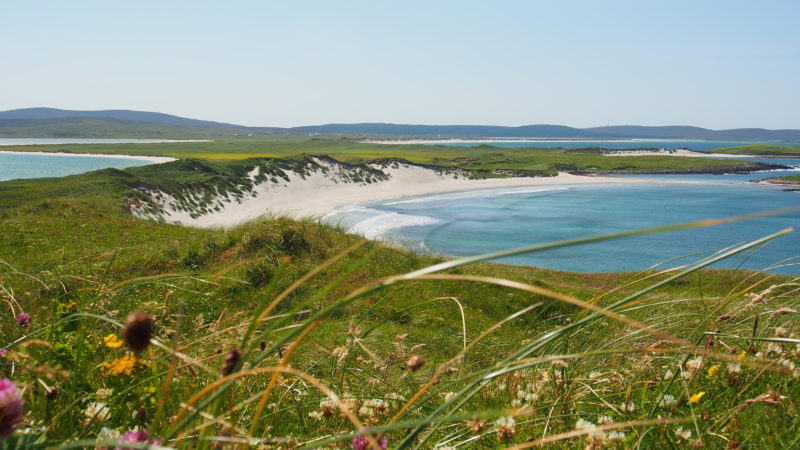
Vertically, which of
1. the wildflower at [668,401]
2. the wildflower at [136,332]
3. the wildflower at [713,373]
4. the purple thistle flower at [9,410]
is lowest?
the wildflower at [713,373]

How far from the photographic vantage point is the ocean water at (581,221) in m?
28.1

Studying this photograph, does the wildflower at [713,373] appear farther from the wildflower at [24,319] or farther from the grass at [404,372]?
the wildflower at [24,319]

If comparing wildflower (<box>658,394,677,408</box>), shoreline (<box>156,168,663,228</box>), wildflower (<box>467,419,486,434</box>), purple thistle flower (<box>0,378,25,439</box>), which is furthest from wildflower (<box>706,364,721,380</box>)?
shoreline (<box>156,168,663,228</box>)

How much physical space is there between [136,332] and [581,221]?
39604 millimetres

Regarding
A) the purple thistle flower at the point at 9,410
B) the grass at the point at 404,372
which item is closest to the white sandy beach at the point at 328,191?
the grass at the point at 404,372

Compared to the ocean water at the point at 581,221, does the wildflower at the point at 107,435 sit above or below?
above

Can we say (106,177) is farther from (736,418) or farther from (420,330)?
(736,418)

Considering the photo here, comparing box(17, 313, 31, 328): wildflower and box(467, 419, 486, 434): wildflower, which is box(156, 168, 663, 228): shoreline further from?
box(467, 419, 486, 434): wildflower

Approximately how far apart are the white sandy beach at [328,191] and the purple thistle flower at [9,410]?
18.5 meters

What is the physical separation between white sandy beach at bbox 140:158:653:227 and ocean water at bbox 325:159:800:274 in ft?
8.29

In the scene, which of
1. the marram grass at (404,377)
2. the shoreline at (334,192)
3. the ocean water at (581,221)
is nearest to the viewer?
the marram grass at (404,377)

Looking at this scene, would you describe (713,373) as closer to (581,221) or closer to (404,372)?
(404,372)

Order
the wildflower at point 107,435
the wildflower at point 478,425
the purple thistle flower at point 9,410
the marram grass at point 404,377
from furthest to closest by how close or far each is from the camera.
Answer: the wildflower at point 478,425, the wildflower at point 107,435, the marram grass at point 404,377, the purple thistle flower at point 9,410

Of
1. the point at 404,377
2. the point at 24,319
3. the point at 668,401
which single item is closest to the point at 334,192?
the point at 24,319
